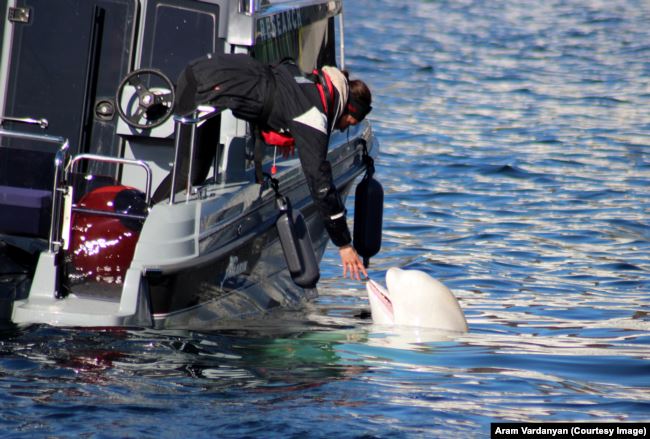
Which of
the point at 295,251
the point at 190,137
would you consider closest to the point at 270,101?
the point at 190,137

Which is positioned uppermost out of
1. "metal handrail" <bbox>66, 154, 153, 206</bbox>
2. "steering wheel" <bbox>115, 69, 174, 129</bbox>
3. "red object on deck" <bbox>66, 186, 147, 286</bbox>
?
"steering wheel" <bbox>115, 69, 174, 129</bbox>

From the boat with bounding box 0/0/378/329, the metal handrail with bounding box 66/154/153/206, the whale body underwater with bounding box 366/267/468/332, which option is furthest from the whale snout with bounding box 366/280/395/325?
the metal handrail with bounding box 66/154/153/206

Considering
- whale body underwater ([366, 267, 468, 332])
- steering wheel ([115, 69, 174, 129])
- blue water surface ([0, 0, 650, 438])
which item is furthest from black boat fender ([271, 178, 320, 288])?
steering wheel ([115, 69, 174, 129])

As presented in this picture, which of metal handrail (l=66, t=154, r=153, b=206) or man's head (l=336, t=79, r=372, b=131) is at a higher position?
man's head (l=336, t=79, r=372, b=131)

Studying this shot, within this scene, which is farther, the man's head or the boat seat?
the man's head

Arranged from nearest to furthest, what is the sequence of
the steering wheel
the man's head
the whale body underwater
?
the man's head, the steering wheel, the whale body underwater

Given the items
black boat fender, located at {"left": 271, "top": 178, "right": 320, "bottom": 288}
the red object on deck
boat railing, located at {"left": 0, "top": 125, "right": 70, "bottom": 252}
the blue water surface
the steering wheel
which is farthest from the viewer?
the steering wheel

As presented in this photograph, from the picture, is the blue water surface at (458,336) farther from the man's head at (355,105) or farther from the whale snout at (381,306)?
the man's head at (355,105)

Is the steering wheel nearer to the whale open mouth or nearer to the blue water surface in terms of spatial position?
the blue water surface

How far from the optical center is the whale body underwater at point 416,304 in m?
7.14

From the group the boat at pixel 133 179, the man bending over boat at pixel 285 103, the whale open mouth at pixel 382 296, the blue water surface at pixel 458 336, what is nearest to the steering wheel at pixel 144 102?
the boat at pixel 133 179

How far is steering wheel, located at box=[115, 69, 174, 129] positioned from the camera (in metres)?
6.91

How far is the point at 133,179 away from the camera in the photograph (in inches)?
295

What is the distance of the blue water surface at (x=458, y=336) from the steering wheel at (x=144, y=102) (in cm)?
132
